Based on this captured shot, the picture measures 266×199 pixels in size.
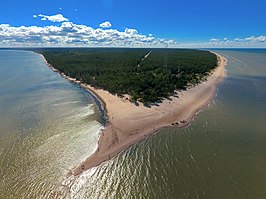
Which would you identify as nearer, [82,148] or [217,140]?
[82,148]

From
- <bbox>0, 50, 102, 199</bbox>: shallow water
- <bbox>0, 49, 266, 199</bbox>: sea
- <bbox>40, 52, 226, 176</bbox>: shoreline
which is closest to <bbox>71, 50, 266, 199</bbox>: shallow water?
<bbox>0, 49, 266, 199</bbox>: sea

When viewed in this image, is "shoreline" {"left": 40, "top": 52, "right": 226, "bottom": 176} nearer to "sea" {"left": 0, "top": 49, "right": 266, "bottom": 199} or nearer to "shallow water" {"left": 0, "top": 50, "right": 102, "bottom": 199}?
"sea" {"left": 0, "top": 49, "right": 266, "bottom": 199}

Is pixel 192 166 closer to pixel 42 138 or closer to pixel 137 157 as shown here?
pixel 137 157

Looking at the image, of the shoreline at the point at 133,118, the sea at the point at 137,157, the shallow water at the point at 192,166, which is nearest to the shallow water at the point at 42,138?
the sea at the point at 137,157

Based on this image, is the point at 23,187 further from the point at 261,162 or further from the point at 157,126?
the point at 261,162

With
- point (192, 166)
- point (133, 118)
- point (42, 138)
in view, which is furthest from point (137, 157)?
point (42, 138)

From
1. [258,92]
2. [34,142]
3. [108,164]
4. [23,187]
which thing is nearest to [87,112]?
[34,142]
